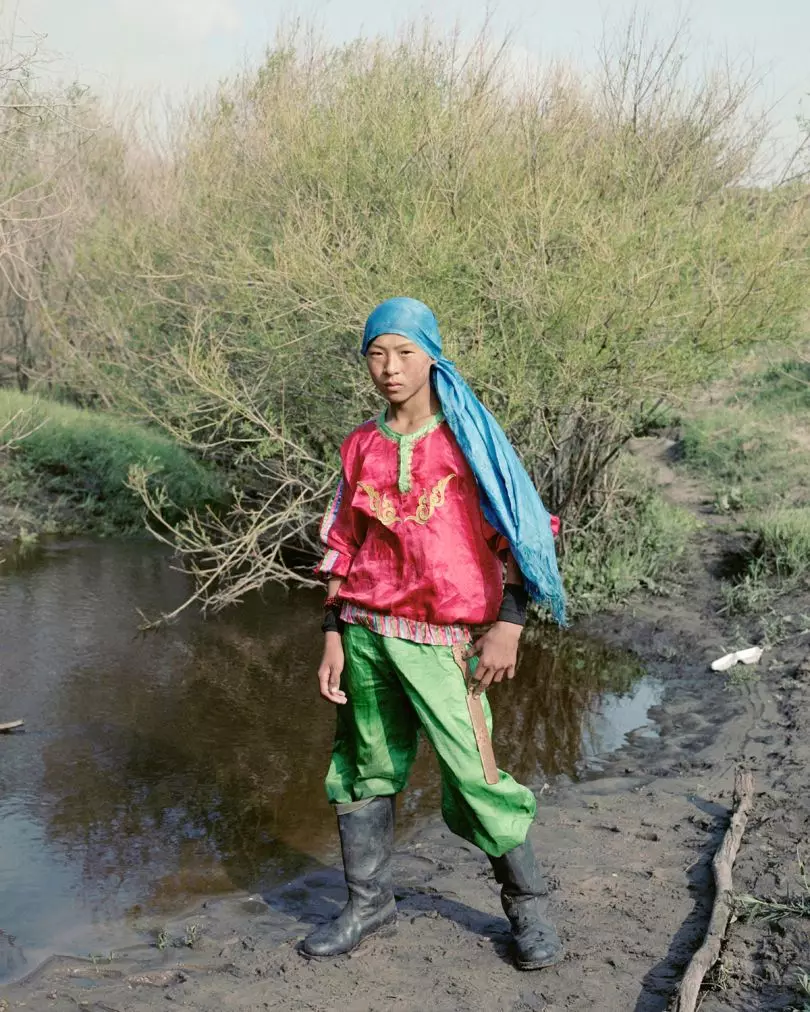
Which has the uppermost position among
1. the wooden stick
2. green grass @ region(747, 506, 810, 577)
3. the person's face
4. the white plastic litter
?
the person's face

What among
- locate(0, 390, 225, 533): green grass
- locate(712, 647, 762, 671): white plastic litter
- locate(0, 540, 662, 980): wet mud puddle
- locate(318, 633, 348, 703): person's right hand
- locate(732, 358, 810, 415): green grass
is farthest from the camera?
locate(732, 358, 810, 415): green grass

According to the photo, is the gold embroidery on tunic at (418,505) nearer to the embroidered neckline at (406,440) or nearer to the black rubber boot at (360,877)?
the embroidered neckline at (406,440)

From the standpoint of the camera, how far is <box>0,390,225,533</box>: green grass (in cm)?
1099

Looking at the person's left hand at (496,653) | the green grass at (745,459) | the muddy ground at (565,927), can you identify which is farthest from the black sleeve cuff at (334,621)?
the green grass at (745,459)

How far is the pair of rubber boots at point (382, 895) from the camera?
3121mm

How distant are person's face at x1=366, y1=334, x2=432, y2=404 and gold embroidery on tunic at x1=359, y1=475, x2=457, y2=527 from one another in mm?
263

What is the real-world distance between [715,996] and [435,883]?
1139mm

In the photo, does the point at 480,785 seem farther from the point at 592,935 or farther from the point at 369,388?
the point at 369,388

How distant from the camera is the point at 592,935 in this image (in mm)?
3336

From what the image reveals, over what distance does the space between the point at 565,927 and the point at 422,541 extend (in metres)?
1.30

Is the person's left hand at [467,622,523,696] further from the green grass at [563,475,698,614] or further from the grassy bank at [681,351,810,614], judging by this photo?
the green grass at [563,475,698,614]

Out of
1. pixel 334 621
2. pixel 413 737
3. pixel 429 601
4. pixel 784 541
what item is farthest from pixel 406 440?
pixel 784 541

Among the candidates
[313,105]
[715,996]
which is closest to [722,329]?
[313,105]

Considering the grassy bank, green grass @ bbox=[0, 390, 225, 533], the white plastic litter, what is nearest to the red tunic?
the white plastic litter
